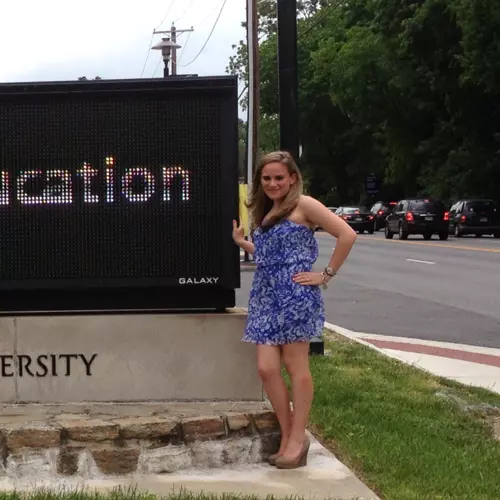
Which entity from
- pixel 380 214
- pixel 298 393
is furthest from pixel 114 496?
→ pixel 380 214

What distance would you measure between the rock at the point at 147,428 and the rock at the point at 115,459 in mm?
81

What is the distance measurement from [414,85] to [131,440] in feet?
156

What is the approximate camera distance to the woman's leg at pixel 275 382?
16.9 feet

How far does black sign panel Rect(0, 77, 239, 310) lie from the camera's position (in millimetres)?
5570

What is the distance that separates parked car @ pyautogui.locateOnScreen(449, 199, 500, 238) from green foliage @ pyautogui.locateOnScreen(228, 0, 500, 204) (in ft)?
18.3

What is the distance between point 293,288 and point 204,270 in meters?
0.78

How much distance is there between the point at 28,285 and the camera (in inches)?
220

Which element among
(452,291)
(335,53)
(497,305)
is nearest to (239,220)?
(497,305)

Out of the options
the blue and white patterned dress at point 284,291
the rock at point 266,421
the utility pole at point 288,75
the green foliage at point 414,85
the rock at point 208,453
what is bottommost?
the rock at point 208,453

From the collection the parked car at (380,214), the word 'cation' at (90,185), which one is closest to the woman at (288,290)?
the word 'cation' at (90,185)

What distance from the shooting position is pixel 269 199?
5301mm

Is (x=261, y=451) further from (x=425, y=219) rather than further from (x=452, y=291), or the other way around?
(x=425, y=219)

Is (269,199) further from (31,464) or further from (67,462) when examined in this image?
(31,464)

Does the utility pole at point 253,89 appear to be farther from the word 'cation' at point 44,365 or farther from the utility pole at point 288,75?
the word 'cation' at point 44,365
